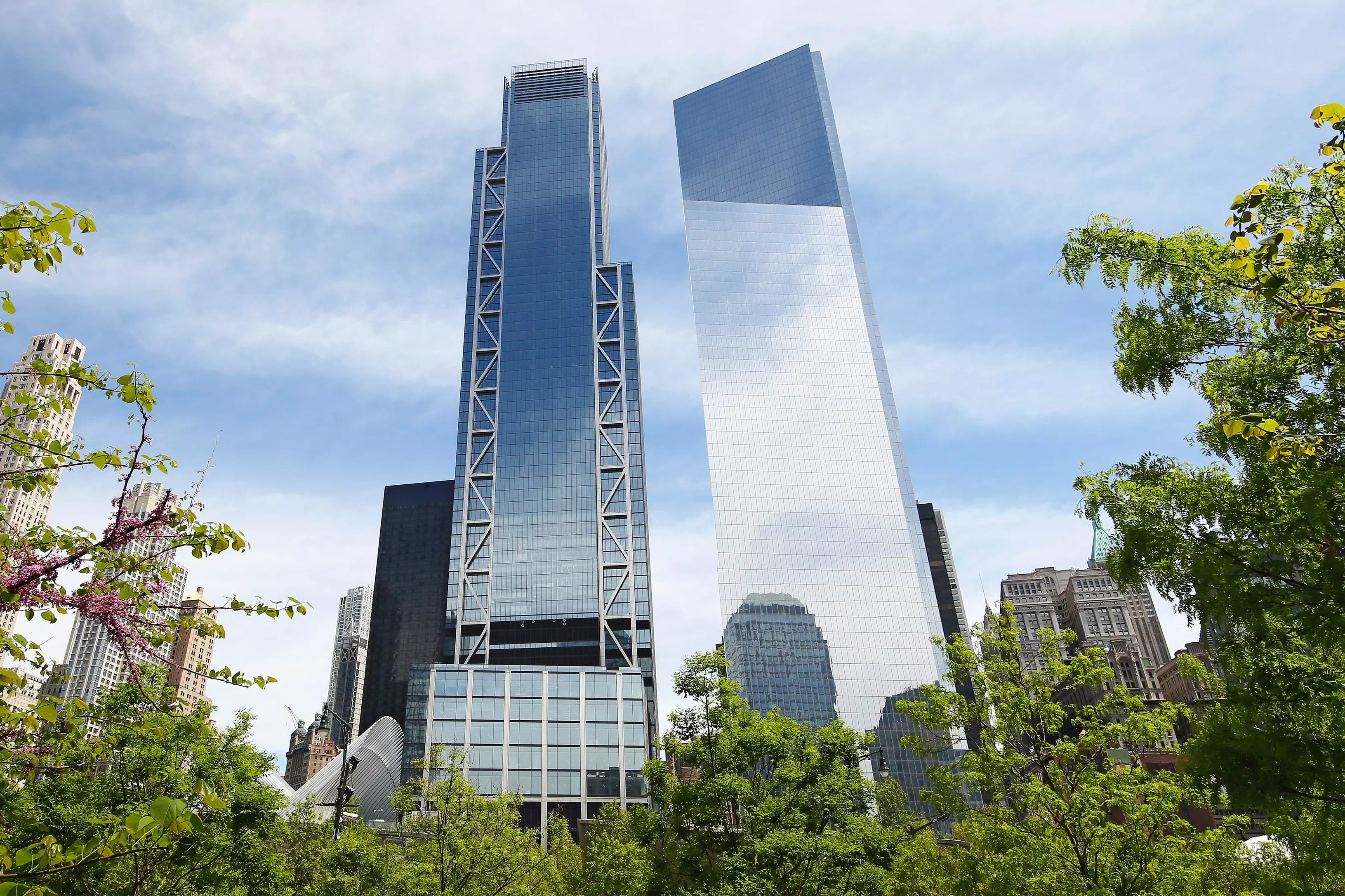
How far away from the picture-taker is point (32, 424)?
76438mm

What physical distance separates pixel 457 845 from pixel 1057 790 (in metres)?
21.3

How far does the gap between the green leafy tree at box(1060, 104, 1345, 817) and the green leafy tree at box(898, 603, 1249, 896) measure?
6505mm

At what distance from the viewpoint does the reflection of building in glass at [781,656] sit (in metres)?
123

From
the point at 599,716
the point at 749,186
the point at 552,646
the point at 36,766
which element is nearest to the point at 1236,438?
the point at 36,766

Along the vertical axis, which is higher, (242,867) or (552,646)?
(552,646)

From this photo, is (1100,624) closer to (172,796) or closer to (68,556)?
(172,796)

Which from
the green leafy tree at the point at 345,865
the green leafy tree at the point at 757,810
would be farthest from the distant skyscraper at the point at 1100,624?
the green leafy tree at the point at 345,865

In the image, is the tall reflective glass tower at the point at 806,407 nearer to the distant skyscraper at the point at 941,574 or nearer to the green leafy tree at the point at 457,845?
the distant skyscraper at the point at 941,574

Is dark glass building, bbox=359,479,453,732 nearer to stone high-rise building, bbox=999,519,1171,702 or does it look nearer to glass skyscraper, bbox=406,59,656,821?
glass skyscraper, bbox=406,59,656,821

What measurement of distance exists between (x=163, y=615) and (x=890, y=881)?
978 inches

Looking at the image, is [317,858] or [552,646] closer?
[317,858]

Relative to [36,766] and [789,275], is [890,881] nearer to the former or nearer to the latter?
[36,766]

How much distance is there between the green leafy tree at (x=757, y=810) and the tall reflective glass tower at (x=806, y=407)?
97.9 m

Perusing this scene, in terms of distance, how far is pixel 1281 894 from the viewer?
1248 cm
